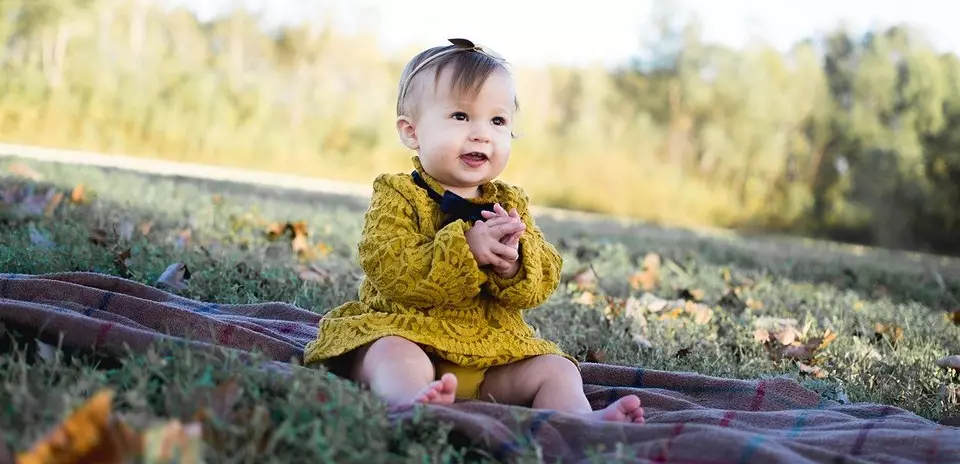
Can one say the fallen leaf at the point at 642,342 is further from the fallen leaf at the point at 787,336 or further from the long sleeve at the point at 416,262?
the long sleeve at the point at 416,262

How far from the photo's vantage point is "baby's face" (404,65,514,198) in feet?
7.74

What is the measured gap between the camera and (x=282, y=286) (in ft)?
11.6

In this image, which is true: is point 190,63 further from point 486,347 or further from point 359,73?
point 486,347

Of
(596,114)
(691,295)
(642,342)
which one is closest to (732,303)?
(691,295)

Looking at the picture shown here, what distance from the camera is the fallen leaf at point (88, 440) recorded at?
130 centimetres

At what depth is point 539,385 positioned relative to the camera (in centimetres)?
229

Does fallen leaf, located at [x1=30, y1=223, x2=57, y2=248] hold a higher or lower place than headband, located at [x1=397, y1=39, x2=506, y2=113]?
lower

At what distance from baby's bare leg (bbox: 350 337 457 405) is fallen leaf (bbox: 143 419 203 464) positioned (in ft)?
2.18

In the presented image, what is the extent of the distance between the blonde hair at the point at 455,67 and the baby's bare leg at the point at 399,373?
0.65 m

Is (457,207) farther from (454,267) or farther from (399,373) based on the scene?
(399,373)

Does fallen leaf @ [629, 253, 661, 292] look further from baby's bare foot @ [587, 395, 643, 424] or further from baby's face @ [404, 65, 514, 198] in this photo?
baby's bare foot @ [587, 395, 643, 424]

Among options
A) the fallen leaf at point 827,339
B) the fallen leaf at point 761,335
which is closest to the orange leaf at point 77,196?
the fallen leaf at point 761,335

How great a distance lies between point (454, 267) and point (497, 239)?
13 cm

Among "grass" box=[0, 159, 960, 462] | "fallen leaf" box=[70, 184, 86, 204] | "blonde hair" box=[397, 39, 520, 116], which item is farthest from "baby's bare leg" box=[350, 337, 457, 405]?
"fallen leaf" box=[70, 184, 86, 204]
